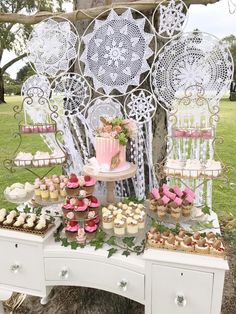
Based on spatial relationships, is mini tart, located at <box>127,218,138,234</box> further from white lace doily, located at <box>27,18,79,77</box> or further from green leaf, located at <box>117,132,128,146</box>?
white lace doily, located at <box>27,18,79,77</box>

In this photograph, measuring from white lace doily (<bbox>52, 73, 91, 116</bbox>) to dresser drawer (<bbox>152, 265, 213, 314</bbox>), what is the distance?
3.70 ft

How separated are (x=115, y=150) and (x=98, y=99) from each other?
0.49m

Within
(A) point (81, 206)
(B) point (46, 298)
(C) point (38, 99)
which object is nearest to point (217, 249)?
(A) point (81, 206)

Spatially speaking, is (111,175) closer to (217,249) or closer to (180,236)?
(180,236)

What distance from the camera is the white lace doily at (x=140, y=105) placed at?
191cm

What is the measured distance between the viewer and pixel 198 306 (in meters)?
1.38

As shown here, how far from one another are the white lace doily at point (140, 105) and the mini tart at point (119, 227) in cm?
68

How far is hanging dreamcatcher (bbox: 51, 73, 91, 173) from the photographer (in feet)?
6.63

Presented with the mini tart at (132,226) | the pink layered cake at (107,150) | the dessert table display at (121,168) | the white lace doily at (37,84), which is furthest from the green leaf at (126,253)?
the white lace doily at (37,84)

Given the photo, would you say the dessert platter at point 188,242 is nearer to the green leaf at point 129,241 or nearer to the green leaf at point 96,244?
the green leaf at point 129,241

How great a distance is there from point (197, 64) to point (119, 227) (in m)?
0.99

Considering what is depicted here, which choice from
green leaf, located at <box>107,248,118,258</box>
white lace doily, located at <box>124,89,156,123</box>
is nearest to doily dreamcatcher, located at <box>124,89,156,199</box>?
white lace doily, located at <box>124,89,156,123</box>

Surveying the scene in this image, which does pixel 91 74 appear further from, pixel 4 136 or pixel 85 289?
pixel 4 136

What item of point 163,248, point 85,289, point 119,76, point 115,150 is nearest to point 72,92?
point 119,76
